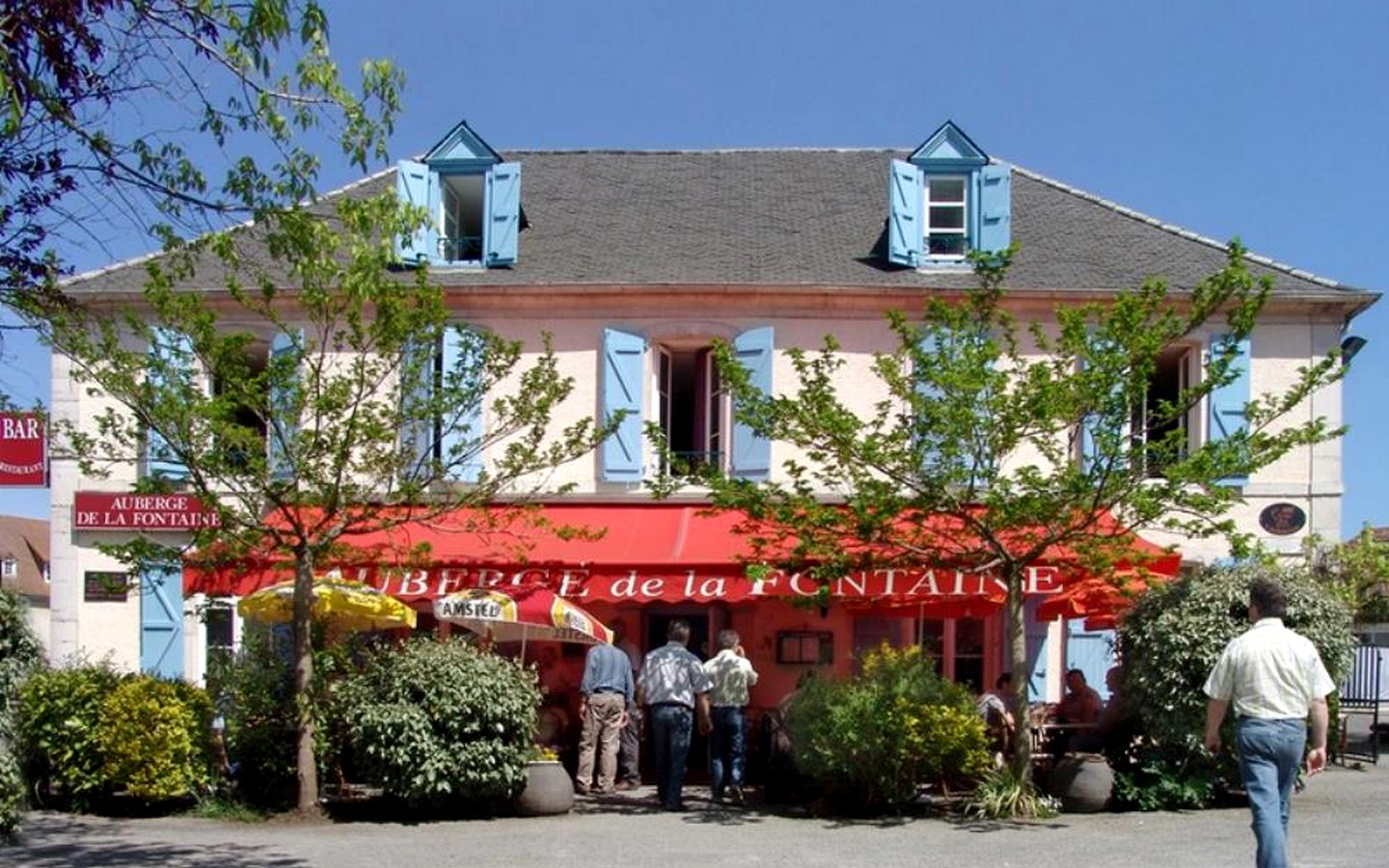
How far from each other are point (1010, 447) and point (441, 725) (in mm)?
4797

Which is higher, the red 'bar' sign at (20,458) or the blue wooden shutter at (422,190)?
the blue wooden shutter at (422,190)

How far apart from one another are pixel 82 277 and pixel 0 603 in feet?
31.9

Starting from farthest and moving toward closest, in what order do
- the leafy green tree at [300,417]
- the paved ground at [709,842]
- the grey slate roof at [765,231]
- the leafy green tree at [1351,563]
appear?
the grey slate roof at [765,231] → the leafy green tree at [1351,563] → the leafy green tree at [300,417] → the paved ground at [709,842]

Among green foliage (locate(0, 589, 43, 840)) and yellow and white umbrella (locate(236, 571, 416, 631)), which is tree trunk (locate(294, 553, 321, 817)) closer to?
yellow and white umbrella (locate(236, 571, 416, 631))

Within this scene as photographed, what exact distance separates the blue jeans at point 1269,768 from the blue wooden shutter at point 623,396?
33.0 feet

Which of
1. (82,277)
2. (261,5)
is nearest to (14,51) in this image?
(261,5)

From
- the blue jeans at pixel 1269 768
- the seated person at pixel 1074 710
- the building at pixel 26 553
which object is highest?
the blue jeans at pixel 1269 768

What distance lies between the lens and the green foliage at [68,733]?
12.2 metres

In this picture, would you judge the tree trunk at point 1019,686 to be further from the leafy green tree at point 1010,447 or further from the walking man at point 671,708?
the walking man at point 671,708

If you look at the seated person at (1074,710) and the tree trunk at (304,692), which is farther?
the seated person at (1074,710)

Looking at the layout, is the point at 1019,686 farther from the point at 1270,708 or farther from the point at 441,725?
the point at 441,725

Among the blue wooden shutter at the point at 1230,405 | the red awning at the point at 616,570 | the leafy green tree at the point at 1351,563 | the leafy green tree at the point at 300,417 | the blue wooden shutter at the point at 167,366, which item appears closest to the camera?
the leafy green tree at the point at 300,417

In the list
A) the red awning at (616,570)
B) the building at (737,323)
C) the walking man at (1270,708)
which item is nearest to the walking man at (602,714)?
the red awning at (616,570)

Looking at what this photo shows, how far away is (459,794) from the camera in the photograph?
1188cm
